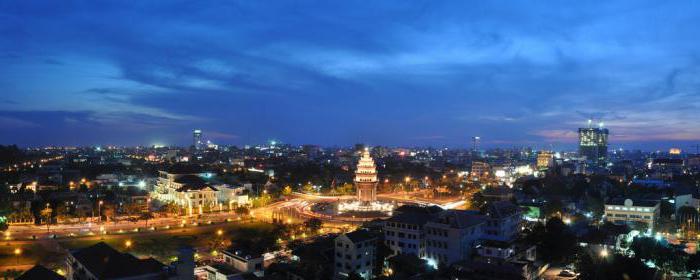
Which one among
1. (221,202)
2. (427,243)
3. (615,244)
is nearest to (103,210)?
(221,202)

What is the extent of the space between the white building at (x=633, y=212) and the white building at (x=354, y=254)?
16871mm

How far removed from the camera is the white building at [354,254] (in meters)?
17.7

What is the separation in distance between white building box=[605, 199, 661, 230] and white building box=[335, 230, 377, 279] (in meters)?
16.9

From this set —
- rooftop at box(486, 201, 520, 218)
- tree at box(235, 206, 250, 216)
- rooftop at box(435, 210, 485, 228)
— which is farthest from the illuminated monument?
rooftop at box(435, 210, 485, 228)

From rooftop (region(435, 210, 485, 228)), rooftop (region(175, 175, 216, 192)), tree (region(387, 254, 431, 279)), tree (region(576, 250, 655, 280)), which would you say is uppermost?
rooftop (region(175, 175, 216, 192))

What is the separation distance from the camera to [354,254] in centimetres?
1766

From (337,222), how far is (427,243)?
934 centimetres

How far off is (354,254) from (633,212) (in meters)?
19.0

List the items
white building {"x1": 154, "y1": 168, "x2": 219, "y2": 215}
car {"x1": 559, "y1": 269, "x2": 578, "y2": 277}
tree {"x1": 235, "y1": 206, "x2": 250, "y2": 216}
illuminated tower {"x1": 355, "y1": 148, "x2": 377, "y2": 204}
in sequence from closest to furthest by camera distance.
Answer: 1. car {"x1": 559, "y1": 269, "x2": 578, "y2": 277}
2. tree {"x1": 235, "y1": 206, "x2": 250, "y2": 216}
3. white building {"x1": 154, "y1": 168, "x2": 219, "y2": 215}
4. illuminated tower {"x1": 355, "y1": 148, "x2": 377, "y2": 204}

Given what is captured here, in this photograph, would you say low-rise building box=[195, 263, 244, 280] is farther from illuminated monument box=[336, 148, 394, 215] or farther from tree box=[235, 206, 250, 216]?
illuminated monument box=[336, 148, 394, 215]

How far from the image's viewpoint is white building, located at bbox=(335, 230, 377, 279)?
17.7 meters

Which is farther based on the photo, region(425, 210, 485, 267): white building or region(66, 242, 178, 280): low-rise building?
region(425, 210, 485, 267): white building

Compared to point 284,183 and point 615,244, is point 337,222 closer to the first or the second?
point 615,244

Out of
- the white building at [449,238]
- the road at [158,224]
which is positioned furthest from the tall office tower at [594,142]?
the white building at [449,238]
